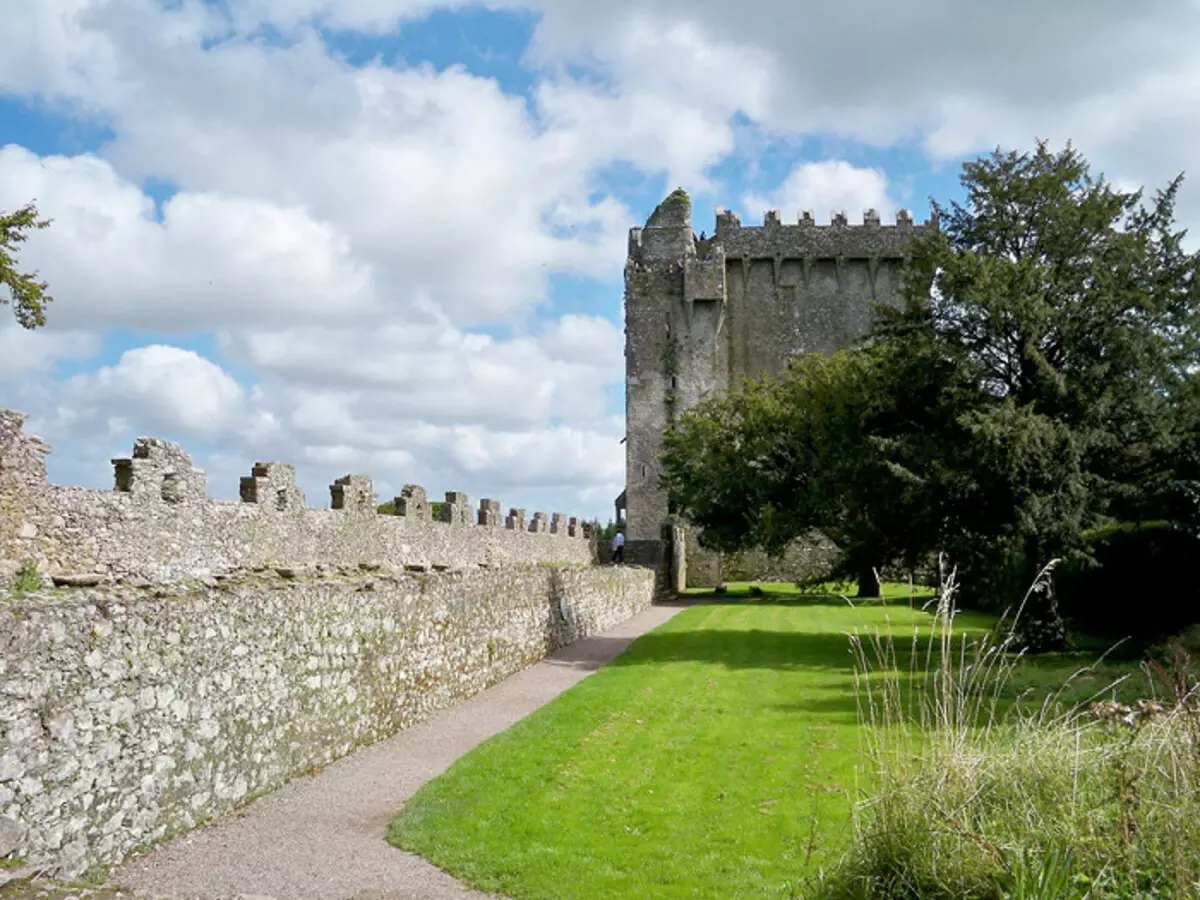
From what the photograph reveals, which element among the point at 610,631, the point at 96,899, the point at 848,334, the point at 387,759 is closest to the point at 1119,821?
the point at 96,899

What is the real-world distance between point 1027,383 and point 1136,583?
4.78m

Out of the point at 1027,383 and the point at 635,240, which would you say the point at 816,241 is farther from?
the point at 1027,383

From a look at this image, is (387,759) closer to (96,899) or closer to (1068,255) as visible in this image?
(96,899)

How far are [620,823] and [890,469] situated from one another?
1159 cm

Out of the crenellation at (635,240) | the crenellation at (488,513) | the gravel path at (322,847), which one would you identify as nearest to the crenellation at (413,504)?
the crenellation at (488,513)

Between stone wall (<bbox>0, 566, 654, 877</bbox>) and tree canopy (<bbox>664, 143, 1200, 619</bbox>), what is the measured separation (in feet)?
31.6

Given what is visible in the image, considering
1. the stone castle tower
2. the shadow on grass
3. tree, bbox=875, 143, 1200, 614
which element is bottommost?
the shadow on grass

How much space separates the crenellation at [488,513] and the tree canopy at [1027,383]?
982 centimetres

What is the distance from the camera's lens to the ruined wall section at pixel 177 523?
456 inches

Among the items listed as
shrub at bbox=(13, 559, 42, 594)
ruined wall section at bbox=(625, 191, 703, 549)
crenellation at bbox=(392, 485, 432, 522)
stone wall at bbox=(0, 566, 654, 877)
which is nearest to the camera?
stone wall at bbox=(0, 566, 654, 877)

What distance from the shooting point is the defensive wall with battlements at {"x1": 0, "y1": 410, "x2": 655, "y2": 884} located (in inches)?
213

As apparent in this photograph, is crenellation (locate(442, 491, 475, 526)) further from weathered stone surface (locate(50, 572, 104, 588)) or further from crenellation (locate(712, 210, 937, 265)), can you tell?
crenellation (locate(712, 210, 937, 265))

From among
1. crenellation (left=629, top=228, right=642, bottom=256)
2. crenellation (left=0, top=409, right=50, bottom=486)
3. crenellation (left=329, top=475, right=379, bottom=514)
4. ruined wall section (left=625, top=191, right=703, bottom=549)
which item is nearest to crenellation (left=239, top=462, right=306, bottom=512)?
crenellation (left=329, top=475, right=379, bottom=514)

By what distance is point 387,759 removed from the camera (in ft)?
30.0
